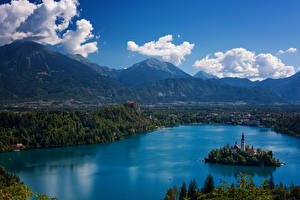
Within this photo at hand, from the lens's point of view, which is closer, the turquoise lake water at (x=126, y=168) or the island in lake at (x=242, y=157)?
the turquoise lake water at (x=126, y=168)

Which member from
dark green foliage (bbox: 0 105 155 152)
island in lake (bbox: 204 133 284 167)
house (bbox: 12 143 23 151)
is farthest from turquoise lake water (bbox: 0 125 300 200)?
dark green foliage (bbox: 0 105 155 152)

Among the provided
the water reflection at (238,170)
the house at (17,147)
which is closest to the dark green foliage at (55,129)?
the house at (17,147)

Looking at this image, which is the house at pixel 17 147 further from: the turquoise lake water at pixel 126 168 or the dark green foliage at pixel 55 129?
the turquoise lake water at pixel 126 168

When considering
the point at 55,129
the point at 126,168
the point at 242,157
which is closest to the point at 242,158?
the point at 242,157

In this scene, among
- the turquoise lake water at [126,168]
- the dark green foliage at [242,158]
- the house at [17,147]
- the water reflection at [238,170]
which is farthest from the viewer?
the house at [17,147]

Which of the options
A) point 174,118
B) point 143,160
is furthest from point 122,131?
point 174,118

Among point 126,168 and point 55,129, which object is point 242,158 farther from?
point 55,129

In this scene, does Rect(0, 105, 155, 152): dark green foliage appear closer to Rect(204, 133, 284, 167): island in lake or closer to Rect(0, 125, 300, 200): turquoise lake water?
Rect(0, 125, 300, 200): turquoise lake water
